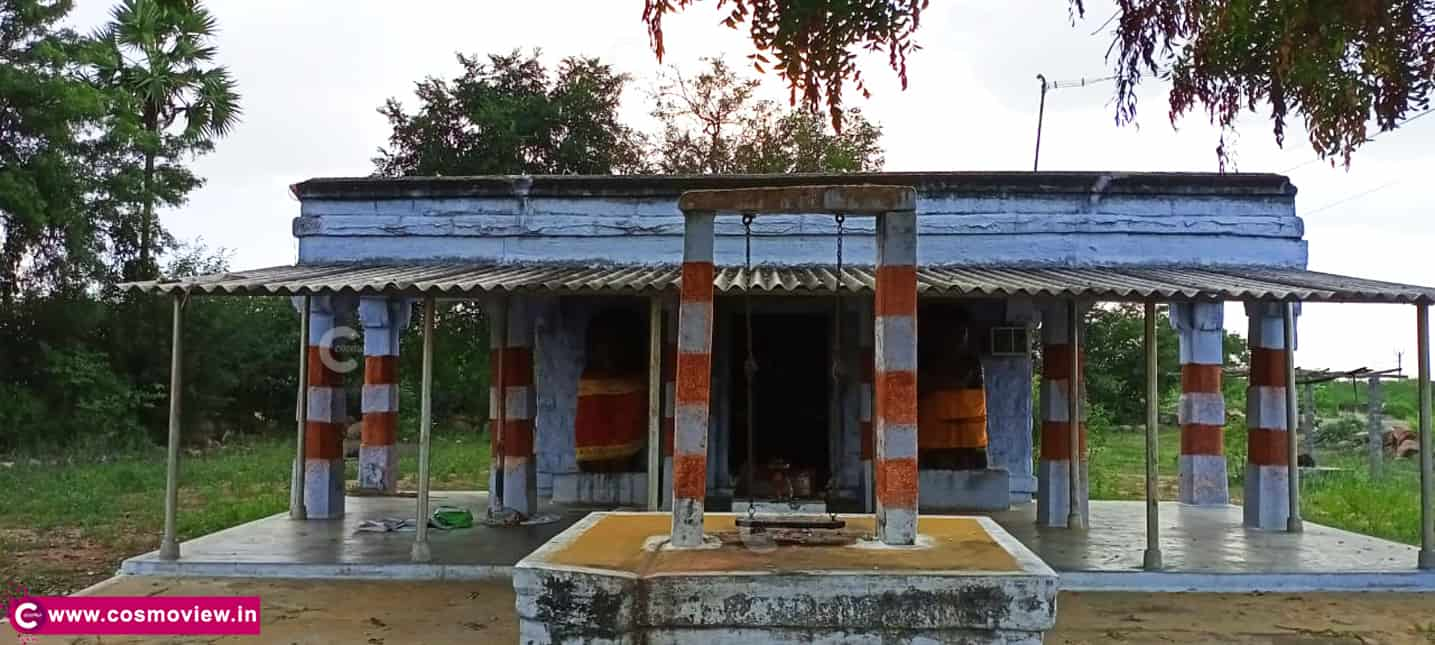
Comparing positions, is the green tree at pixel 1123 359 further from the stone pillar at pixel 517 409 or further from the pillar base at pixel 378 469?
the stone pillar at pixel 517 409

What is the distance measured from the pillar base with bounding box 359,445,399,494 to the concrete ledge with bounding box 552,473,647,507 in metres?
2.52

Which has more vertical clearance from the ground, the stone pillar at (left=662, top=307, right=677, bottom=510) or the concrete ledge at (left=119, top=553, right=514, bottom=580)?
the stone pillar at (left=662, top=307, right=677, bottom=510)

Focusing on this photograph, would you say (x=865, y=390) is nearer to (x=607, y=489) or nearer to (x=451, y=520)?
(x=607, y=489)

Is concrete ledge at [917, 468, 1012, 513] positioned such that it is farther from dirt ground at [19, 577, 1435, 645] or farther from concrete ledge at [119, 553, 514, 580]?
concrete ledge at [119, 553, 514, 580]

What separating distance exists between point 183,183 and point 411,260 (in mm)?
12889

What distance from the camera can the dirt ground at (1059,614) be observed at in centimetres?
688

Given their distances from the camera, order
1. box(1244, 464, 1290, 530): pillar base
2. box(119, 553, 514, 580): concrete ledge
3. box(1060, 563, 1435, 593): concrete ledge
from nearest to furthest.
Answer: box(1060, 563, 1435, 593): concrete ledge, box(119, 553, 514, 580): concrete ledge, box(1244, 464, 1290, 530): pillar base

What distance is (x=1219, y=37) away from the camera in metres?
4.88

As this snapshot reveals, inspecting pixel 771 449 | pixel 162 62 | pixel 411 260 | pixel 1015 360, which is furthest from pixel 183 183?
pixel 1015 360

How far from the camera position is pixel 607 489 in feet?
39.2

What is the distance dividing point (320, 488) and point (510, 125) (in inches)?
474

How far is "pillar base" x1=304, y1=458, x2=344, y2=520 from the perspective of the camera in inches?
440

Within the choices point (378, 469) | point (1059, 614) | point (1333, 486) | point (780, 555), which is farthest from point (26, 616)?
point (1333, 486)

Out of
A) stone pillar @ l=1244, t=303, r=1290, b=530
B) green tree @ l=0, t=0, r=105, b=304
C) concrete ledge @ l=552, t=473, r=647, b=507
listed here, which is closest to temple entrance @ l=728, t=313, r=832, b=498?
concrete ledge @ l=552, t=473, r=647, b=507
